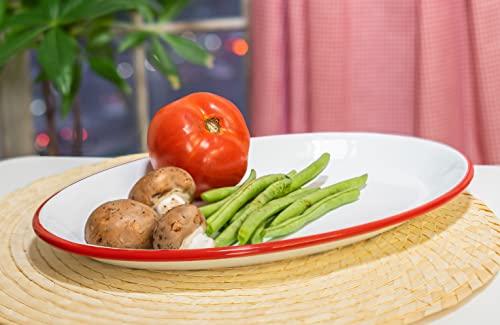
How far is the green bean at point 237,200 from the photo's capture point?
66cm

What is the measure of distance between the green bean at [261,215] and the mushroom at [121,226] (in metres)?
0.09

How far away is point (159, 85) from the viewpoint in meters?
2.74

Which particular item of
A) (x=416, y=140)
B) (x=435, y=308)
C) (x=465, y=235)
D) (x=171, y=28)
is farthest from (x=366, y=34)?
(x=435, y=308)

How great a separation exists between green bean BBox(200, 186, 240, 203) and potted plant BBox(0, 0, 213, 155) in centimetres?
96

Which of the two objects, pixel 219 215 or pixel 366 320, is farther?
pixel 219 215

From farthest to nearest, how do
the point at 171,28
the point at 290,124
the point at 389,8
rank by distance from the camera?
the point at 171,28 < the point at 290,124 < the point at 389,8

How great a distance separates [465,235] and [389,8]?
4.65 feet

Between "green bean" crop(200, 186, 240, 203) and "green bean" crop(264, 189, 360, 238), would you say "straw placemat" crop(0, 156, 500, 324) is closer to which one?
"green bean" crop(264, 189, 360, 238)

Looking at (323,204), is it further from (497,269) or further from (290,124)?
(290,124)

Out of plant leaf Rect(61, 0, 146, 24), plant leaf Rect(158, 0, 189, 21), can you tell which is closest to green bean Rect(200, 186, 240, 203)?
plant leaf Rect(61, 0, 146, 24)

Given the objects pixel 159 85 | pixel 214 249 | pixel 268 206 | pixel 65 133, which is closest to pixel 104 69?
pixel 159 85

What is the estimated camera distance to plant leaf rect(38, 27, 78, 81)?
5.24ft

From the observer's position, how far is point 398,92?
6.43 ft

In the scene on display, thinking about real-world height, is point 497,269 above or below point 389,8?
below
